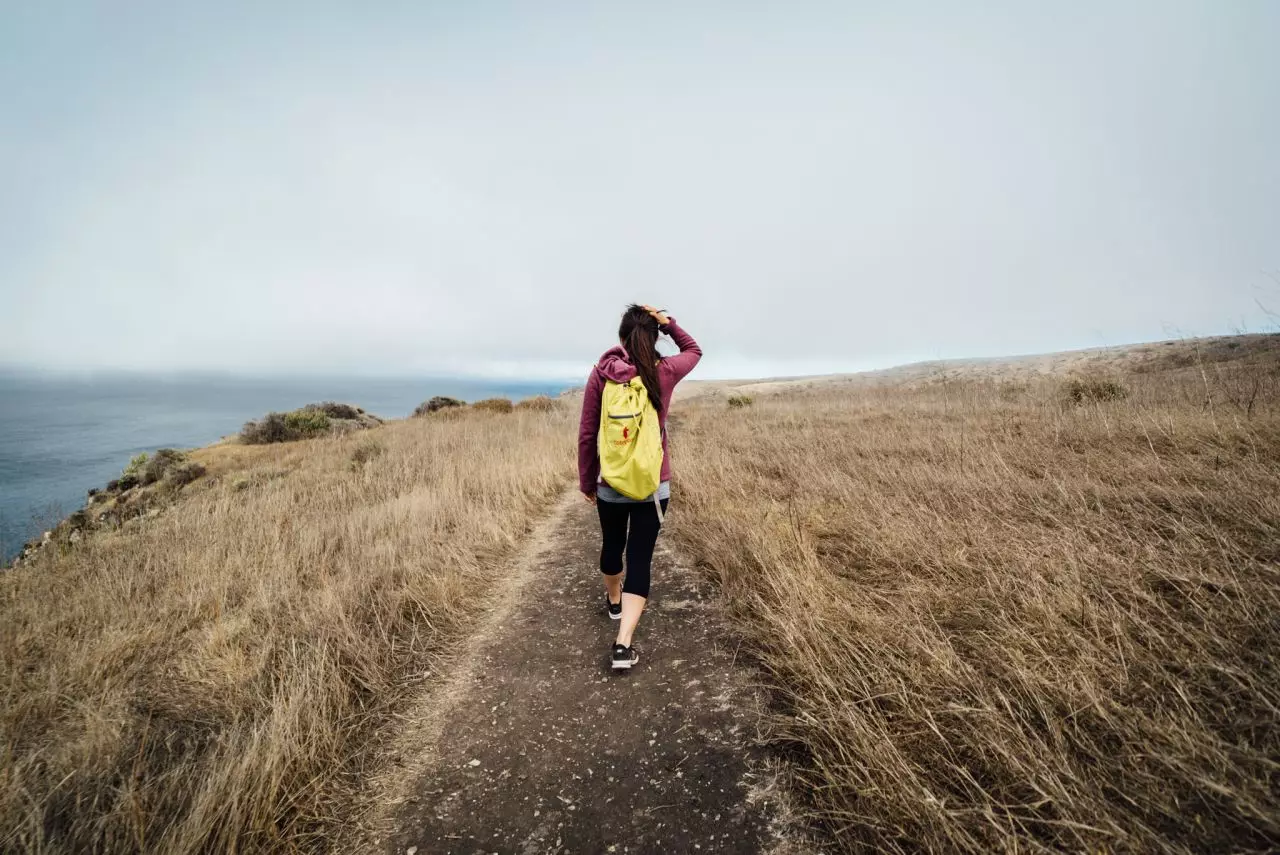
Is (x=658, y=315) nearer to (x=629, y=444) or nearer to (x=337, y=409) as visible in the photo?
(x=629, y=444)

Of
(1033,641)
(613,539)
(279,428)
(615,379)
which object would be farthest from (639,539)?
(279,428)

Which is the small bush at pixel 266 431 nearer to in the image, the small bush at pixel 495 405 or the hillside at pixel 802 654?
the small bush at pixel 495 405

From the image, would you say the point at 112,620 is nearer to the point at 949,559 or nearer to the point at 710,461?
the point at 949,559

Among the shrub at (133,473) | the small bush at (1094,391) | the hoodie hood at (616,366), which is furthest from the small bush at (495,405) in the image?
the small bush at (1094,391)

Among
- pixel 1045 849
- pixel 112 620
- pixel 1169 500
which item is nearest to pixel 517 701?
pixel 1045 849

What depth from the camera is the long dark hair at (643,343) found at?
3182 millimetres

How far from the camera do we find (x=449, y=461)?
30.0ft

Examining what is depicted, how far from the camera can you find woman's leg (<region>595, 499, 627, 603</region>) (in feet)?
11.1

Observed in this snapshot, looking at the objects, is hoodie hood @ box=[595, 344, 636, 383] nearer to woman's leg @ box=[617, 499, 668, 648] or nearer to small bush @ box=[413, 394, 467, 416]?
woman's leg @ box=[617, 499, 668, 648]

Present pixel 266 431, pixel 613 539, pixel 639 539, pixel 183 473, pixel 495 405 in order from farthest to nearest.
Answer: pixel 495 405 → pixel 266 431 → pixel 183 473 → pixel 613 539 → pixel 639 539

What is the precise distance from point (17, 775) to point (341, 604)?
6.13 ft

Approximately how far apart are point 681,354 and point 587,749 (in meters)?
2.61

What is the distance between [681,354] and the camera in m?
3.49

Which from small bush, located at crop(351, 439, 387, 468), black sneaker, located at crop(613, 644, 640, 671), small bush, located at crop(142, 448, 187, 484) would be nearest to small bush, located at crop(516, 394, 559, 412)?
small bush, located at crop(351, 439, 387, 468)
